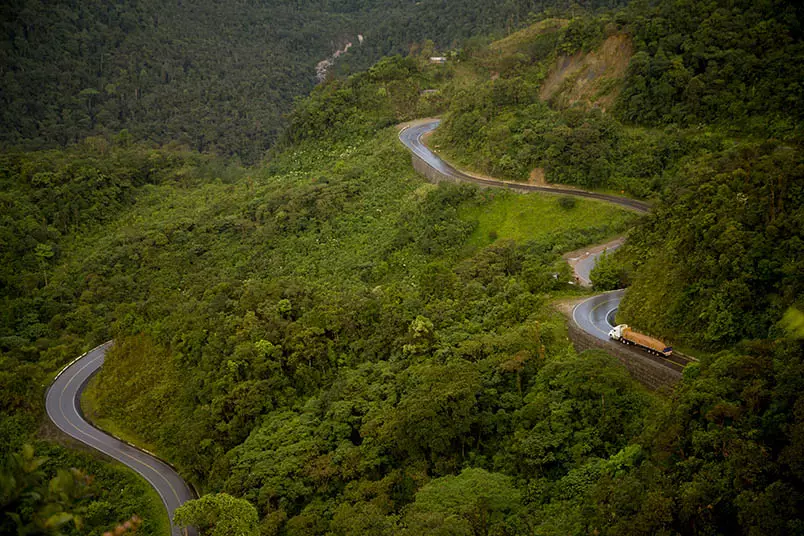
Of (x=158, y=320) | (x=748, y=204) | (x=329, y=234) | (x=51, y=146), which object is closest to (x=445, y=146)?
(x=329, y=234)

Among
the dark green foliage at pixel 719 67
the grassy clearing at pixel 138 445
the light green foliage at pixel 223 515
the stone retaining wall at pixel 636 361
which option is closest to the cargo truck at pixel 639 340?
the stone retaining wall at pixel 636 361

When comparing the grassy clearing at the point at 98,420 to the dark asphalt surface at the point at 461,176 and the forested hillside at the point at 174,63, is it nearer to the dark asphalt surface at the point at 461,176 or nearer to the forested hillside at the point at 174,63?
the dark asphalt surface at the point at 461,176

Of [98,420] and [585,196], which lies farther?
[585,196]

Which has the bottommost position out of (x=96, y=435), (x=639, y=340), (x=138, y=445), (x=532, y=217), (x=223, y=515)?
(x=138, y=445)

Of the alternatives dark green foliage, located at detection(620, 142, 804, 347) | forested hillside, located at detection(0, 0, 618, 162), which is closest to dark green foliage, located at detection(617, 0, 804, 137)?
Answer: dark green foliage, located at detection(620, 142, 804, 347)

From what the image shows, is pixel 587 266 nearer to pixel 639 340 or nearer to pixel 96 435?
pixel 639 340

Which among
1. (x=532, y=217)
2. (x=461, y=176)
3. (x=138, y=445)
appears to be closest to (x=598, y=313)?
(x=532, y=217)

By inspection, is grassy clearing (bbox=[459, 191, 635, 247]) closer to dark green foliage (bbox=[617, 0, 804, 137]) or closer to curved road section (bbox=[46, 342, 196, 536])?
dark green foliage (bbox=[617, 0, 804, 137])
